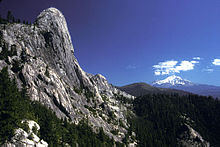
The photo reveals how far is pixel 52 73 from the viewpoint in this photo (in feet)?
377

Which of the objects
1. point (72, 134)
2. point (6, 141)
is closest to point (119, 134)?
point (72, 134)

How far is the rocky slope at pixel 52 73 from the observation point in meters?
94.4

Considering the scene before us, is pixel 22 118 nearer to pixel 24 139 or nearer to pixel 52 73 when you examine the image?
pixel 24 139

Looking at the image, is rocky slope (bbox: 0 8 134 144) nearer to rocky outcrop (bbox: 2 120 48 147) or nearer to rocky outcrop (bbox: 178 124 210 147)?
rocky outcrop (bbox: 2 120 48 147)

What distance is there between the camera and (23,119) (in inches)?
2028

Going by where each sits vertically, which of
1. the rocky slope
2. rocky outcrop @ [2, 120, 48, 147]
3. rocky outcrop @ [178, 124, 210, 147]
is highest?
the rocky slope

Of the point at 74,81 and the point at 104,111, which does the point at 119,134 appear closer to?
the point at 104,111

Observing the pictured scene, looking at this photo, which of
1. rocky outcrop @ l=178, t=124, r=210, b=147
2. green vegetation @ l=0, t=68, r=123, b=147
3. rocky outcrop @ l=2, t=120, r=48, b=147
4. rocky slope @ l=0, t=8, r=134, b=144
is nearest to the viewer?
rocky outcrop @ l=2, t=120, r=48, b=147

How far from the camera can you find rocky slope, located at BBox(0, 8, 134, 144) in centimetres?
9444

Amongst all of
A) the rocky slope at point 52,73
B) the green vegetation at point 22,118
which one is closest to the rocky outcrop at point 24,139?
the green vegetation at point 22,118

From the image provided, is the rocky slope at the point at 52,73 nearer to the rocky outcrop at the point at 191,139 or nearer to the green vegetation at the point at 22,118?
the green vegetation at the point at 22,118

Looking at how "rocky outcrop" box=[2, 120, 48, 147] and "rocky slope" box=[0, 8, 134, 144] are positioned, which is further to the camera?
"rocky slope" box=[0, 8, 134, 144]

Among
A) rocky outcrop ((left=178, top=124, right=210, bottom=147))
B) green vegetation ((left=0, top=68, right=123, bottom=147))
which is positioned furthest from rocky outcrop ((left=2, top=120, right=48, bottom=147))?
rocky outcrop ((left=178, top=124, right=210, bottom=147))

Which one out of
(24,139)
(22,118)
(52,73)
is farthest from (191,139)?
(22,118)
